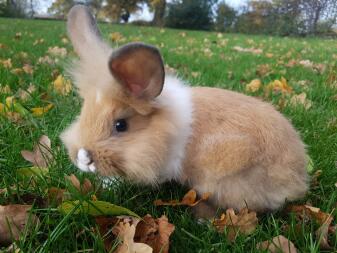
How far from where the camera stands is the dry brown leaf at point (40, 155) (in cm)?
265

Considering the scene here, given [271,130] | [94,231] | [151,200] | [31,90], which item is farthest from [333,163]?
[31,90]

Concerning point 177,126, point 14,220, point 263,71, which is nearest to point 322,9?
point 263,71

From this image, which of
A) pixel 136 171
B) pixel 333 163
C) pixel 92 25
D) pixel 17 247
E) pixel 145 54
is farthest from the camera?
pixel 333 163

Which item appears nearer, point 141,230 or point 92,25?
point 141,230

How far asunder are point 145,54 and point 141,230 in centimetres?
80

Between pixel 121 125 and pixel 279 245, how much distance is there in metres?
0.88

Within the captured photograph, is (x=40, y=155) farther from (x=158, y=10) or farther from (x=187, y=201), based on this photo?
(x=158, y=10)

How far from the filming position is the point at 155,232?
2.11m

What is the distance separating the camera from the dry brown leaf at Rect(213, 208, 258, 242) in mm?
2182

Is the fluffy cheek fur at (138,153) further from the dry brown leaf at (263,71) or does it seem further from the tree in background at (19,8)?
the tree in background at (19,8)

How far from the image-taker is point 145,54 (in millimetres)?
1967

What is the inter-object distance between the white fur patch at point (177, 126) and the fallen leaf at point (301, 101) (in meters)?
2.00

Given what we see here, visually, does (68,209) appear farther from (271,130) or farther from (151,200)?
(271,130)

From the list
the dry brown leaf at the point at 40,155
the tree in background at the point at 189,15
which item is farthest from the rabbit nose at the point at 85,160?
the tree in background at the point at 189,15
